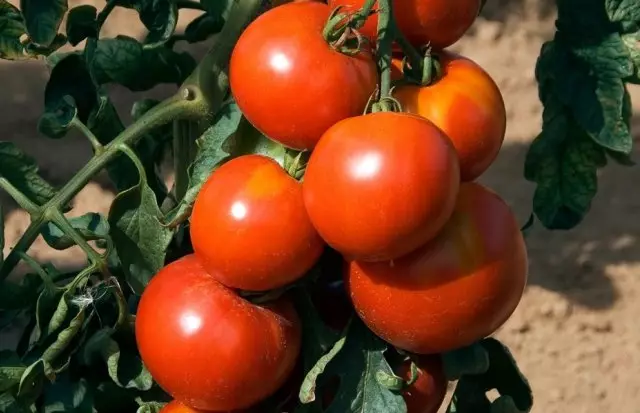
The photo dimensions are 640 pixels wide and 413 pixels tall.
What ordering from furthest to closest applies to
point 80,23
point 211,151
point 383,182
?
point 80,23 → point 211,151 → point 383,182

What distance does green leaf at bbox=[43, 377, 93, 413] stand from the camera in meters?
0.99

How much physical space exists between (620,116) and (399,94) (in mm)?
295

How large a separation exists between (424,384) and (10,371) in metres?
0.39

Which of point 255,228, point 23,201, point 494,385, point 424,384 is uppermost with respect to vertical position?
point 255,228

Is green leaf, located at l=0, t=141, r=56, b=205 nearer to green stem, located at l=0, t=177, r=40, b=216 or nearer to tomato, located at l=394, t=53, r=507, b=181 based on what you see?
green stem, located at l=0, t=177, r=40, b=216

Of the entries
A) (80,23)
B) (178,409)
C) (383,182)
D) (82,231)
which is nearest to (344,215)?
(383,182)

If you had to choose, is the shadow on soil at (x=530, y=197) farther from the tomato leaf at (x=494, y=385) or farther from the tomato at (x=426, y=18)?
the tomato at (x=426, y=18)

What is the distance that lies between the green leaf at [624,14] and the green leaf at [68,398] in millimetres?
641

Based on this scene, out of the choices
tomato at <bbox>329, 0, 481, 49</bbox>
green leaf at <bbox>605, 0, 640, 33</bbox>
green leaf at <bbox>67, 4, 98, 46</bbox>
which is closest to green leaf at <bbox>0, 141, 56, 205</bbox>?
green leaf at <bbox>67, 4, 98, 46</bbox>

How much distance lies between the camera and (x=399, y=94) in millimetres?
762

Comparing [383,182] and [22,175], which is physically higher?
[383,182]

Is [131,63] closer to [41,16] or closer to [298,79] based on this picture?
[41,16]

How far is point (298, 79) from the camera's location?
2.35 ft

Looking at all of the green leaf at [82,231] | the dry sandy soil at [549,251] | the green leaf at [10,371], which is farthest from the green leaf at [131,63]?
the dry sandy soil at [549,251]
